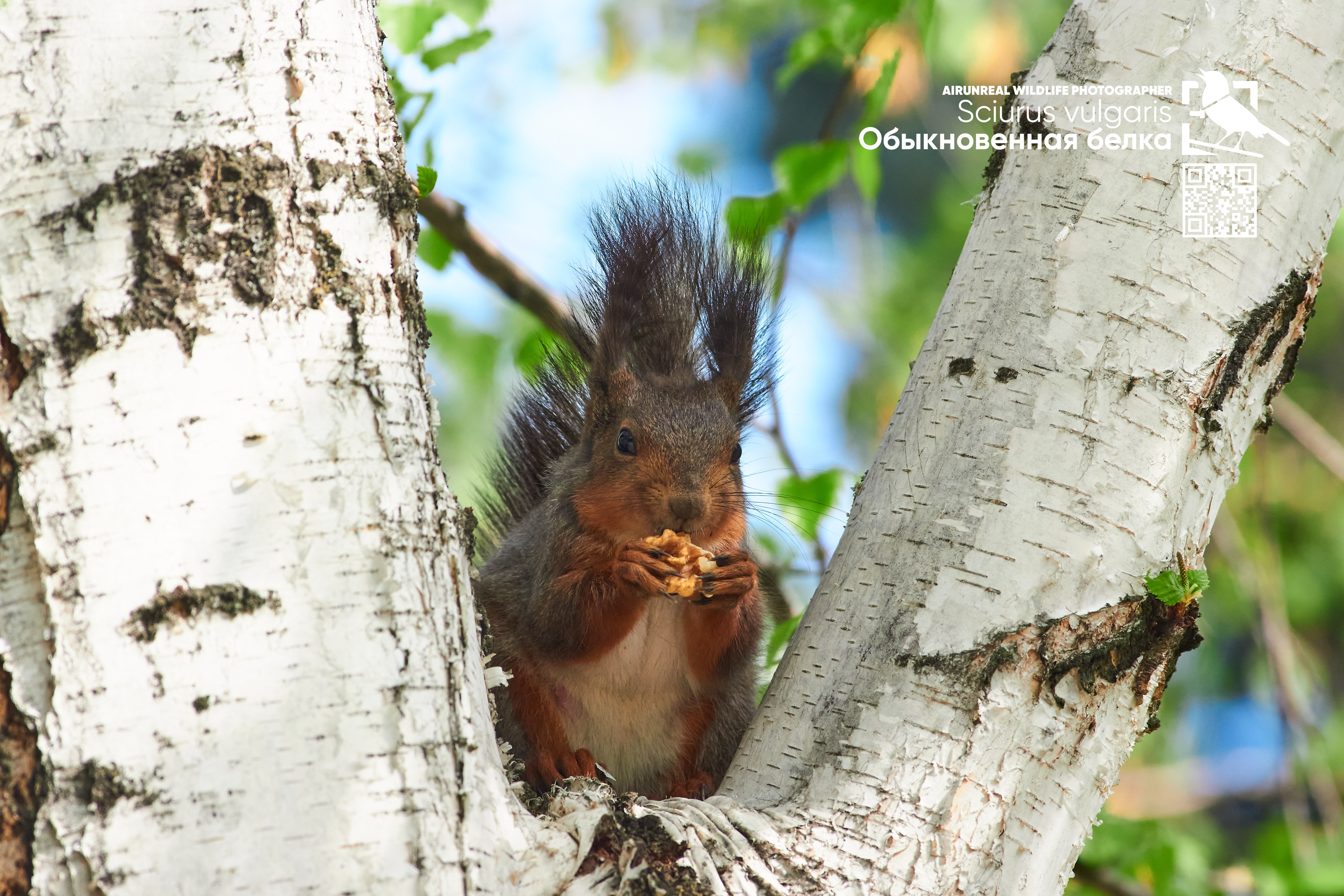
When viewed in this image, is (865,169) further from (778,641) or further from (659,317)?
(778,641)

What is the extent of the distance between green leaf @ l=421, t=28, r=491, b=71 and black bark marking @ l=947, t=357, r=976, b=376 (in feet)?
4.62

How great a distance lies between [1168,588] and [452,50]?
1793 mm

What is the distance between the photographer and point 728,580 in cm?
198

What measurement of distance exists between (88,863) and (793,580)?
7.75ft

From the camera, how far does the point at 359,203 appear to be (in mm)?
1130

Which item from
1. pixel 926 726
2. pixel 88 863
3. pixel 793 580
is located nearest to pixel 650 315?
pixel 793 580

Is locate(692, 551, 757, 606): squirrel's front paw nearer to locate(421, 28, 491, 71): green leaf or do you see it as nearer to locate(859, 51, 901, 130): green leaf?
locate(859, 51, 901, 130): green leaf

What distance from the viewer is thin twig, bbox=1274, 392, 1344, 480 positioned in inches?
101

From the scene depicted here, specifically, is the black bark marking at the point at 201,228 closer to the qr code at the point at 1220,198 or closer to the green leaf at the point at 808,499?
the qr code at the point at 1220,198

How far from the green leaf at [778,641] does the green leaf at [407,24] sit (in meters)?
1.38

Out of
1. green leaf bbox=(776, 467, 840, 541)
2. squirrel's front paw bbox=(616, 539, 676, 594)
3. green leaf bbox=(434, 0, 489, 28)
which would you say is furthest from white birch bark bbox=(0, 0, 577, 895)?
green leaf bbox=(776, 467, 840, 541)

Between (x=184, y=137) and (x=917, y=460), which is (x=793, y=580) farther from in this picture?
(x=184, y=137)

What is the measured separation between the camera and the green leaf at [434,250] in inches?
106

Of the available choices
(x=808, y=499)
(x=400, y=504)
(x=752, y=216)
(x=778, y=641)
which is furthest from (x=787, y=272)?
(x=400, y=504)
